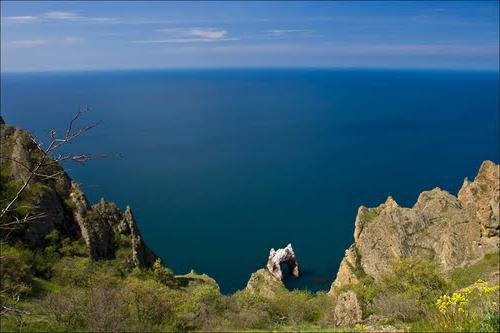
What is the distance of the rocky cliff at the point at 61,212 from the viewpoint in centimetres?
4941

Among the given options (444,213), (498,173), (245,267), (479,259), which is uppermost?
(498,173)

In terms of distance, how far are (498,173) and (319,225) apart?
47868 mm

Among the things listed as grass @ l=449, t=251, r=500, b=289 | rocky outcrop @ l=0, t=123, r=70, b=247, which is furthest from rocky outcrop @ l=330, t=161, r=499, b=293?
rocky outcrop @ l=0, t=123, r=70, b=247

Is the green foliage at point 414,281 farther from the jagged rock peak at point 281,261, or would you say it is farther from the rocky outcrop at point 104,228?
the jagged rock peak at point 281,261

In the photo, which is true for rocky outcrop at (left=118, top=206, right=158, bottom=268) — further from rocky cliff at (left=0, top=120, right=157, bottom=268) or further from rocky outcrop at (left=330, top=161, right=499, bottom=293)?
rocky outcrop at (left=330, top=161, right=499, bottom=293)

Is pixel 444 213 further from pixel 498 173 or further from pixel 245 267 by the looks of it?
pixel 245 267

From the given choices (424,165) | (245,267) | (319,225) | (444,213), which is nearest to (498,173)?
(444,213)

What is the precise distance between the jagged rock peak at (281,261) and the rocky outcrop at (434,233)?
13.2 metres

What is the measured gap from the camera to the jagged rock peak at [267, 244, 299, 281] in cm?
8875

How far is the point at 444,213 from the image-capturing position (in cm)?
8381

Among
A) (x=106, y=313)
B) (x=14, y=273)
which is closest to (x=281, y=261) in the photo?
(x=14, y=273)

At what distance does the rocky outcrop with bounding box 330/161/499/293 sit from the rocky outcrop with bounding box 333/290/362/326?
144 ft

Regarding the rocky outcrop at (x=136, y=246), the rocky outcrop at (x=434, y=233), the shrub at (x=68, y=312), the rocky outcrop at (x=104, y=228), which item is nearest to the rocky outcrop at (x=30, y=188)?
the rocky outcrop at (x=104, y=228)

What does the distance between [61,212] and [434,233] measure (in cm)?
6591
